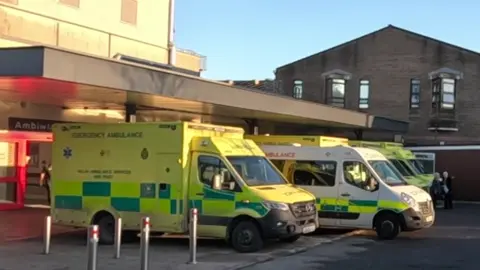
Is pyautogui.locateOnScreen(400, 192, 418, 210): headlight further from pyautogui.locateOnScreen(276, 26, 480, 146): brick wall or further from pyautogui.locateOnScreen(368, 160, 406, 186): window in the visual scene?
pyautogui.locateOnScreen(276, 26, 480, 146): brick wall

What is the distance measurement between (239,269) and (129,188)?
4.29 meters

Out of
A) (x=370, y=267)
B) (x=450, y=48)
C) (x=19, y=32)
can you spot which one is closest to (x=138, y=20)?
(x=19, y=32)

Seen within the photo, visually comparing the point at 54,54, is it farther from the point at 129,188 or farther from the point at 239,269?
the point at 239,269

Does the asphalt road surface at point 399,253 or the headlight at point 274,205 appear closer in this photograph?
the asphalt road surface at point 399,253

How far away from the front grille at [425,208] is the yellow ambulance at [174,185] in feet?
10.4

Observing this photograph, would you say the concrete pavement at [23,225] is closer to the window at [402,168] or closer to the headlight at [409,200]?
the headlight at [409,200]

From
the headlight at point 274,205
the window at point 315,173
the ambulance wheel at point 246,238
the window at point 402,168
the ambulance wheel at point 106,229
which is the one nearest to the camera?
the headlight at point 274,205

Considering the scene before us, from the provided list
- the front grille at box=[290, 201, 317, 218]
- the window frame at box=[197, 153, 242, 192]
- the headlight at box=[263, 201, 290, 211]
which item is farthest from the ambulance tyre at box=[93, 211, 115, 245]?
the front grille at box=[290, 201, 317, 218]

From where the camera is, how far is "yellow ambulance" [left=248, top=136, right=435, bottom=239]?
1797cm

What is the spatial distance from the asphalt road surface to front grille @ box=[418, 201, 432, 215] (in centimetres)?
67

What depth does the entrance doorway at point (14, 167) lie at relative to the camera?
77.5 feet

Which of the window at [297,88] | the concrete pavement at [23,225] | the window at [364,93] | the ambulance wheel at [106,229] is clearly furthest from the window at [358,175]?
the window at [297,88]

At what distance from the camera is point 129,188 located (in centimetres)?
1623

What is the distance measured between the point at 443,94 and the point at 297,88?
31.7 feet
